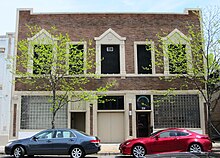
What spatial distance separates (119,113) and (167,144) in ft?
22.2

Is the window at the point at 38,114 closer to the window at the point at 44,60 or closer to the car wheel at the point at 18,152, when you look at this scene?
the window at the point at 44,60

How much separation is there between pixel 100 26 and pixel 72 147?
1027 cm

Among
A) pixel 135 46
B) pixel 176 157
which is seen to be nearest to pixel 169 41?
pixel 135 46

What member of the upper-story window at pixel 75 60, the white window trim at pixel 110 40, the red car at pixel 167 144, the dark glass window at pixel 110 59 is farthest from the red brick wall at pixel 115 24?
the red car at pixel 167 144

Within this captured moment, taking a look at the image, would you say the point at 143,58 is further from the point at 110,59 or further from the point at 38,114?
the point at 38,114

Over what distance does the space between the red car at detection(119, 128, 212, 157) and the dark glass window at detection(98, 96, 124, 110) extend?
6.22m

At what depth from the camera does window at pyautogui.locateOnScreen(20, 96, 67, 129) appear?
19984 millimetres

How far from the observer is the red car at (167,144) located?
45.6ft

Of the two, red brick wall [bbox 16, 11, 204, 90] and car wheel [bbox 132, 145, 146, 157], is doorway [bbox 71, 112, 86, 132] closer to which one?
red brick wall [bbox 16, 11, 204, 90]

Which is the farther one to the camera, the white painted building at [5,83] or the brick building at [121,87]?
the brick building at [121,87]

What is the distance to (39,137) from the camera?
45.8ft

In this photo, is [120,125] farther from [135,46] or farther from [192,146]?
[192,146]

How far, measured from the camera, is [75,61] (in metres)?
18.5

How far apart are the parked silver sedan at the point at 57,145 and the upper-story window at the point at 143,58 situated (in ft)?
26.7
